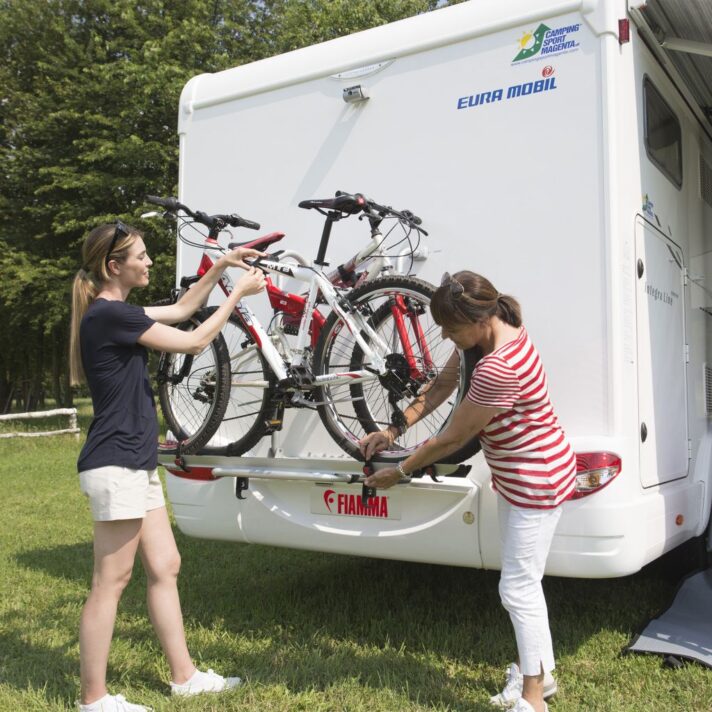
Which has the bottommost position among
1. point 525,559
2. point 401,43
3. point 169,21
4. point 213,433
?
point 525,559

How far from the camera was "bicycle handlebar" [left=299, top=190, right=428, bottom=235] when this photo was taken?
143 inches

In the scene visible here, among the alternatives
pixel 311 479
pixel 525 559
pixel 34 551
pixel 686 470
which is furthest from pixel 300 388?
pixel 34 551

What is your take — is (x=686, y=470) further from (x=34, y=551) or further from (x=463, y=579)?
(x=34, y=551)

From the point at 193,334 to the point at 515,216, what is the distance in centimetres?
155

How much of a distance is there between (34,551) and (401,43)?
190 inches

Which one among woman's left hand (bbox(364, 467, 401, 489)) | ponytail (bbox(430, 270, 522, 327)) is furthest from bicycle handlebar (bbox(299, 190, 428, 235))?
woman's left hand (bbox(364, 467, 401, 489))

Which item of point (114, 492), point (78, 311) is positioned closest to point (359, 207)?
point (78, 311)

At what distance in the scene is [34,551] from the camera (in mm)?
6332

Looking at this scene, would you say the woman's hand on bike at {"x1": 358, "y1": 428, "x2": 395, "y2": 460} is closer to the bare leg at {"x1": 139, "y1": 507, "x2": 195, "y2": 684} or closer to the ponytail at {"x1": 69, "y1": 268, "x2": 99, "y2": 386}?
the bare leg at {"x1": 139, "y1": 507, "x2": 195, "y2": 684}

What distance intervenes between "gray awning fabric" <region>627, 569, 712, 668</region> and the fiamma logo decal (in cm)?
130

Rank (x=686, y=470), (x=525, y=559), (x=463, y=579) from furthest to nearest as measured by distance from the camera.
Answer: (x=463, y=579) → (x=686, y=470) → (x=525, y=559)

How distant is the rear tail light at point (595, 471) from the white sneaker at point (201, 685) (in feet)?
5.50

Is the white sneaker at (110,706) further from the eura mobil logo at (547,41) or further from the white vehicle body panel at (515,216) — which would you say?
the eura mobil logo at (547,41)

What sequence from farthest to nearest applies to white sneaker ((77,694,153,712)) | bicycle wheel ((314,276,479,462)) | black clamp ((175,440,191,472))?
black clamp ((175,440,191,472))
bicycle wheel ((314,276,479,462))
white sneaker ((77,694,153,712))
